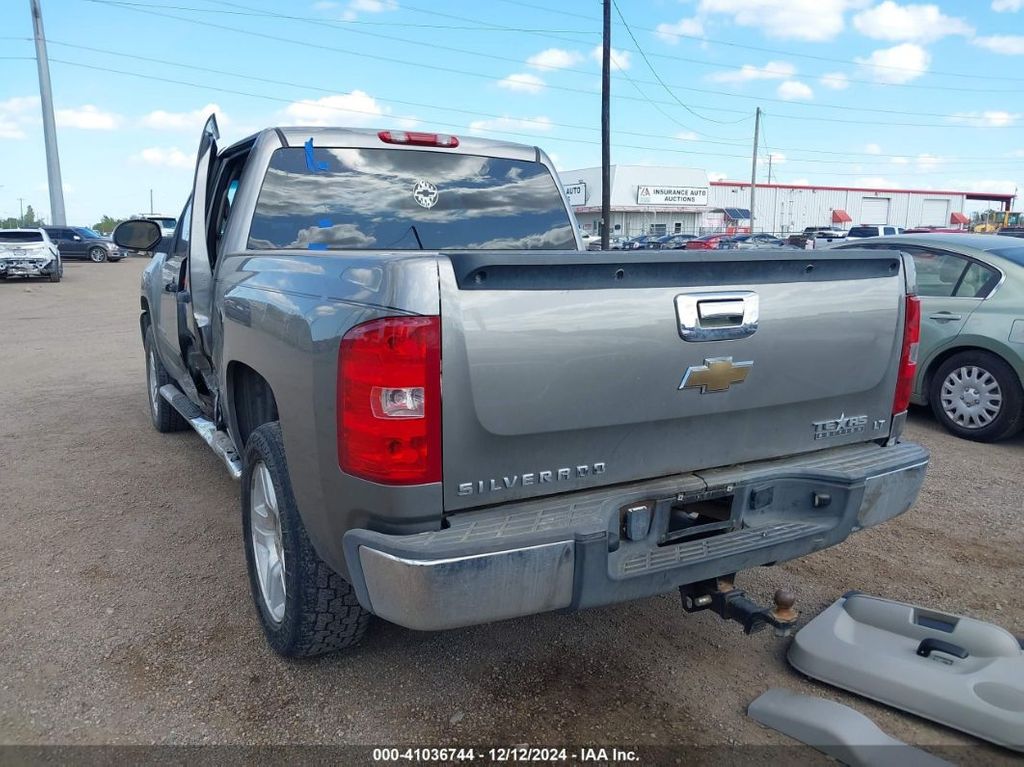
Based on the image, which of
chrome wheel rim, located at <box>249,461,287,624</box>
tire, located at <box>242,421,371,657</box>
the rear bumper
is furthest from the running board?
the rear bumper

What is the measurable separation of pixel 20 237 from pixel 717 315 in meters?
26.1

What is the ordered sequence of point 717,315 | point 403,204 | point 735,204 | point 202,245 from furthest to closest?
point 735,204, point 202,245, point 403,204, point 717,315

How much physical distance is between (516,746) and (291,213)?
2506 mm

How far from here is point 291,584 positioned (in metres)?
2.79

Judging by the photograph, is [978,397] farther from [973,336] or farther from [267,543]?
[267,543]

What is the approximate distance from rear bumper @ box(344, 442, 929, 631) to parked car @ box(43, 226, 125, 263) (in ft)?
121

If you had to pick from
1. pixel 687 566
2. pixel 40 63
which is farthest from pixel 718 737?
pixel 40 63

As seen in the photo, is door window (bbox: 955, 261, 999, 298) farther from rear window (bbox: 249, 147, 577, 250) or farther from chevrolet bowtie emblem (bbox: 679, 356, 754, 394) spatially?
chevrolet bowtie emblem (bbox: 679, 356, 754, 394)

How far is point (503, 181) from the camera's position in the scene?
Result: 14.4 ft

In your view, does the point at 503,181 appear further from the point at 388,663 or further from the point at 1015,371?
the point at 1015,371

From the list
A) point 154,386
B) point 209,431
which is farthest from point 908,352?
point 154,386

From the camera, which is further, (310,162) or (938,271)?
(938,271)

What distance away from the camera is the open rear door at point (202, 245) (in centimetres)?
403

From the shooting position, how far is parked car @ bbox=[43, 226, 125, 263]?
113 ft
